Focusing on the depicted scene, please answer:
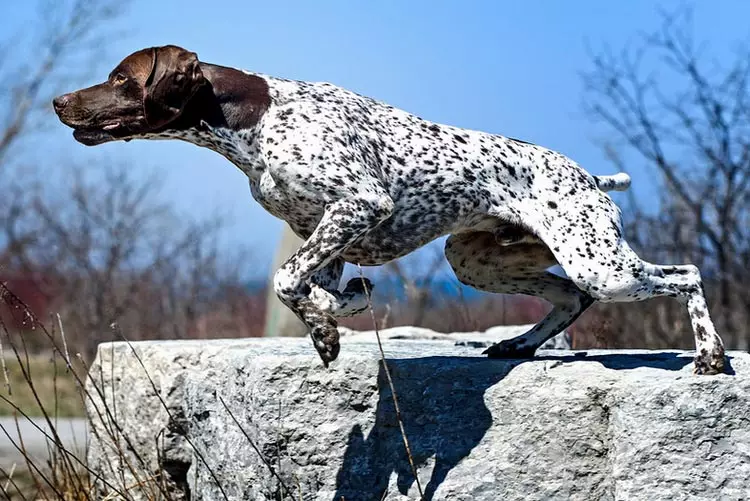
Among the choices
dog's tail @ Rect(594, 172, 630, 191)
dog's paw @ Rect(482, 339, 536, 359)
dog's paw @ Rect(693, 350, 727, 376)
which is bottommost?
dog's paw @ Rect(693, 350, 727, 376)

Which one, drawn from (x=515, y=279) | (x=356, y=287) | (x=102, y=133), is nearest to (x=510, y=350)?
(x=515, y=279)

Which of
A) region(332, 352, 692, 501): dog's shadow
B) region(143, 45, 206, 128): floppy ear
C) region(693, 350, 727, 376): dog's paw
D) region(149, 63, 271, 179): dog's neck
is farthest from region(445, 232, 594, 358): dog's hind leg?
region(143, 45, 206, 128): floppy ear

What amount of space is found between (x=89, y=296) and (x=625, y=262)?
38.7ft

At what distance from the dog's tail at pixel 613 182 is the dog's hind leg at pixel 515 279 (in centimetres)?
44

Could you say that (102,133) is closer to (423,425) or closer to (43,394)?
(423,425)

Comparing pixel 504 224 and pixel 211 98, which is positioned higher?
pixel 211 98

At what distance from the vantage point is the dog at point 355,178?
3799 millimetres

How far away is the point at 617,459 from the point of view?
390cm

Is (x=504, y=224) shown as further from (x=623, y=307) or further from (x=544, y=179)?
(x=623, y=307)

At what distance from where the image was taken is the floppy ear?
3861mm

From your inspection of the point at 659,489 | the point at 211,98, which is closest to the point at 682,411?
the point at 659,489

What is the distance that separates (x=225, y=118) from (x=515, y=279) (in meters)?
1.61

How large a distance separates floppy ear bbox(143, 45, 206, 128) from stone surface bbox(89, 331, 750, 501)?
44.7 inches

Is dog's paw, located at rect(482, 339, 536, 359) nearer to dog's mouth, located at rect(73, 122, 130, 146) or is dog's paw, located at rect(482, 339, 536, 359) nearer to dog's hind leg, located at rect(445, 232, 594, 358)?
dog's hind leg, located at rect(445, 232, 594, 358)
